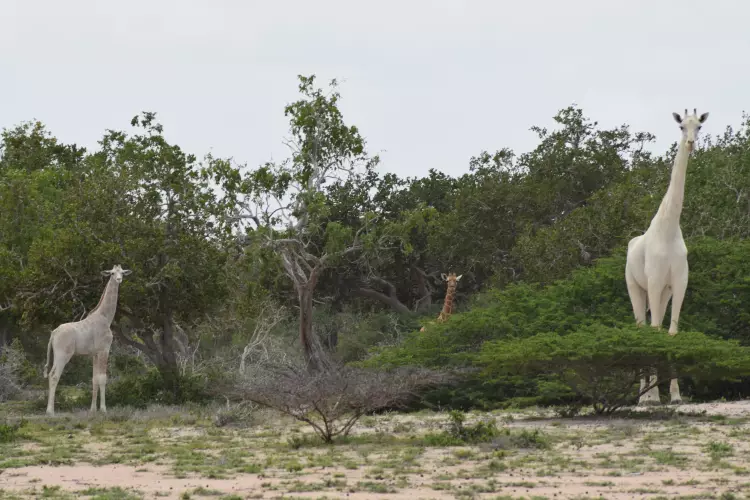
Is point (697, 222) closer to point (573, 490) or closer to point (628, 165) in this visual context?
point (628, 165)

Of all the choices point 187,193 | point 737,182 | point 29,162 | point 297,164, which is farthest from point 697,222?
point 29,162

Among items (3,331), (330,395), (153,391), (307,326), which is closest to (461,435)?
(330,395)

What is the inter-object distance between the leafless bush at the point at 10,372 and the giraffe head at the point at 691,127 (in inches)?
642

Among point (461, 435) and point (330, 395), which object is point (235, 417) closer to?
point (330, 395)

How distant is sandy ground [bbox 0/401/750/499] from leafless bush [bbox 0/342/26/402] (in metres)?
10.8

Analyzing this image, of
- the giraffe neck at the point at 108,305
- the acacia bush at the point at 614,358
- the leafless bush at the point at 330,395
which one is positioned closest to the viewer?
the leafless bush at the point at 330,395

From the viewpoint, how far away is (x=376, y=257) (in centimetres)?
3300

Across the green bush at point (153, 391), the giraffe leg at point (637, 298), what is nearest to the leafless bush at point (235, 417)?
the green bush at point (153, 391)

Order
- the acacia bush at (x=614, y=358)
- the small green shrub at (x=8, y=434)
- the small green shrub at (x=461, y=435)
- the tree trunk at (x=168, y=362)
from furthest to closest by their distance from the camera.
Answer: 1. the tree trunk at (x=168, y=362)
2. the acacia bush at (x=614, y=358)
3. the small green shrub at (x=8, y=434)
4. the small green shrub at (x=461, y=435)

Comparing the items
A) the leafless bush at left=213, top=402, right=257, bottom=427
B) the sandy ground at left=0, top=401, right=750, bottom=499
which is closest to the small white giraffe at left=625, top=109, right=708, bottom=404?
the sandy ground at left=0, top=401, right=750, bottom=499

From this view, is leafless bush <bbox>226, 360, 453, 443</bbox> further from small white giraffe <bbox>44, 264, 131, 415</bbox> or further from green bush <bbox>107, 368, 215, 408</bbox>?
green bush <bbox>107, 368, 215, 408</bbox>

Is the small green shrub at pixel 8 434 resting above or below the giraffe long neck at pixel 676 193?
below

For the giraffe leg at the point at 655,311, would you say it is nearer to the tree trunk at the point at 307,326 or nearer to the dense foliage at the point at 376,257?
the dense foliage at the point at 376,257

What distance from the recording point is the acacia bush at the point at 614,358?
643 inches
